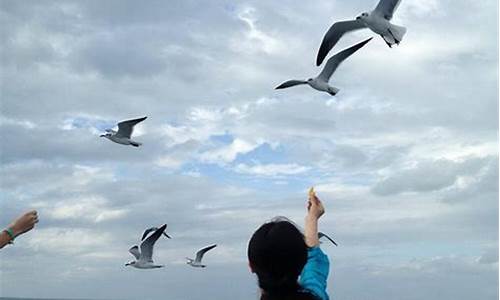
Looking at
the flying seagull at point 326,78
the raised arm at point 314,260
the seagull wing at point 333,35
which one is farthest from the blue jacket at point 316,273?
the flying seagull at point 326,78

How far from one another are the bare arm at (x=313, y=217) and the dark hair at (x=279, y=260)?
0.43 m

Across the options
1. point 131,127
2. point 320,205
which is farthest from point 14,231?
point 131,127

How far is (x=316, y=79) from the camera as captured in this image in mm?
19984

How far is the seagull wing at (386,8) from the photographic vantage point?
16578 mm

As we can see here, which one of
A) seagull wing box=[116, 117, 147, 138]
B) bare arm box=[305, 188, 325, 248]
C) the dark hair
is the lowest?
the dark hair

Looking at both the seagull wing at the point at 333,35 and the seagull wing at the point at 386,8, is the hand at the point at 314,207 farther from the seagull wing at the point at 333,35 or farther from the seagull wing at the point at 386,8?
the seagull wing at the point at 333,35

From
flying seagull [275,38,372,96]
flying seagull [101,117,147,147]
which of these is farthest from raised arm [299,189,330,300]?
flying seagull [101,117,147,147]

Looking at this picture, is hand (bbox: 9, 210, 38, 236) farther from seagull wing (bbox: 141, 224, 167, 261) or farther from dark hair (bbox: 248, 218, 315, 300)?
seagull wing (bbox: 141, 224, 167, 261)

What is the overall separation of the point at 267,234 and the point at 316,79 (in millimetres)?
17134

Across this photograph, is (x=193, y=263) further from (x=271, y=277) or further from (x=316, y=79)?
(x=271, y=277)

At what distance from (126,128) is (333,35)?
8.02 meters

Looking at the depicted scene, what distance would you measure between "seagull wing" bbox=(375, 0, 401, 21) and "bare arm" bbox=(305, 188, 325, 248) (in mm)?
13443

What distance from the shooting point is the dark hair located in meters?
3.00

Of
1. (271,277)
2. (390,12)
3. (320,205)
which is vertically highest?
(390,12)
